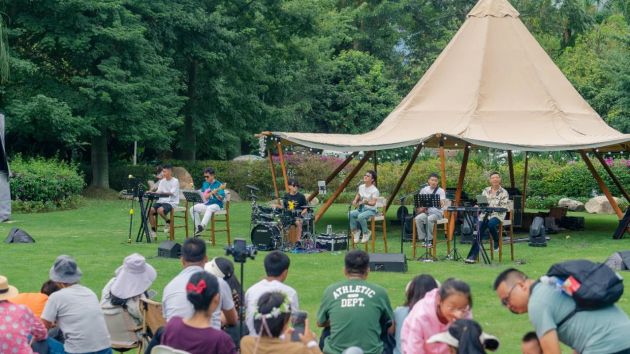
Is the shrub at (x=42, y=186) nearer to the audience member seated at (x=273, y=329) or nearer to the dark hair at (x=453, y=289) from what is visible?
the audience member seated at (x=273, y=329)

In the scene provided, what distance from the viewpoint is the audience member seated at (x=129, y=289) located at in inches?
352

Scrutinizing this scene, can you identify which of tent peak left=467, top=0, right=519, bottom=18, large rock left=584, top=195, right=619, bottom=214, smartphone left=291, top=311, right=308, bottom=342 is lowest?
large rock left=584, top=195, right=619, bottom=214

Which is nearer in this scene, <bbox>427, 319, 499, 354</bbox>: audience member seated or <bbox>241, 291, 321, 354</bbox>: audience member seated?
<bbox>427, 319, 499, 354</bbox>: audience member seated

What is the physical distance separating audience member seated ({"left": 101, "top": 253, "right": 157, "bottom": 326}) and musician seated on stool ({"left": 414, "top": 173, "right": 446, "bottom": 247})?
9351 millimetres

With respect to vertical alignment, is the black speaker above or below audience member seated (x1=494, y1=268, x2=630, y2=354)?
below

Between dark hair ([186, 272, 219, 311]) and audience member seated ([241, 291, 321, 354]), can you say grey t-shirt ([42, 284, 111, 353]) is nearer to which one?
dark hair ([186, 272, 219, 311])

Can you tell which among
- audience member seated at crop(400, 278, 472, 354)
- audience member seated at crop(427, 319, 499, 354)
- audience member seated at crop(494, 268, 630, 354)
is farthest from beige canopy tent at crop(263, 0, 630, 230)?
audience member seated at crop(494, 268, 630, 354)

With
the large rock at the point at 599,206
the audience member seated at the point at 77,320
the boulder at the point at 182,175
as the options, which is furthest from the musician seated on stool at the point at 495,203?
the boulder at the point at 182,175

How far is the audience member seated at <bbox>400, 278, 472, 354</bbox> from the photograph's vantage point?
655 cm

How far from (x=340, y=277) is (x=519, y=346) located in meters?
4.87

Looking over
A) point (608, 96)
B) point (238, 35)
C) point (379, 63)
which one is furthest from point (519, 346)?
point (379, 63)

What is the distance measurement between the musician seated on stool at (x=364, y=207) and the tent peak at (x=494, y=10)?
6316 millimetres

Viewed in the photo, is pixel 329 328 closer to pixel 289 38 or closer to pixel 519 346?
pixel 519 346

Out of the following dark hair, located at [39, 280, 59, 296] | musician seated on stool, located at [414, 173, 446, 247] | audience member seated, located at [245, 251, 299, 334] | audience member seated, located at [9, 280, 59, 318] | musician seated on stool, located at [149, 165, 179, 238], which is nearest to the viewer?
audience member seated, located at [245, 251, 299, 334]
